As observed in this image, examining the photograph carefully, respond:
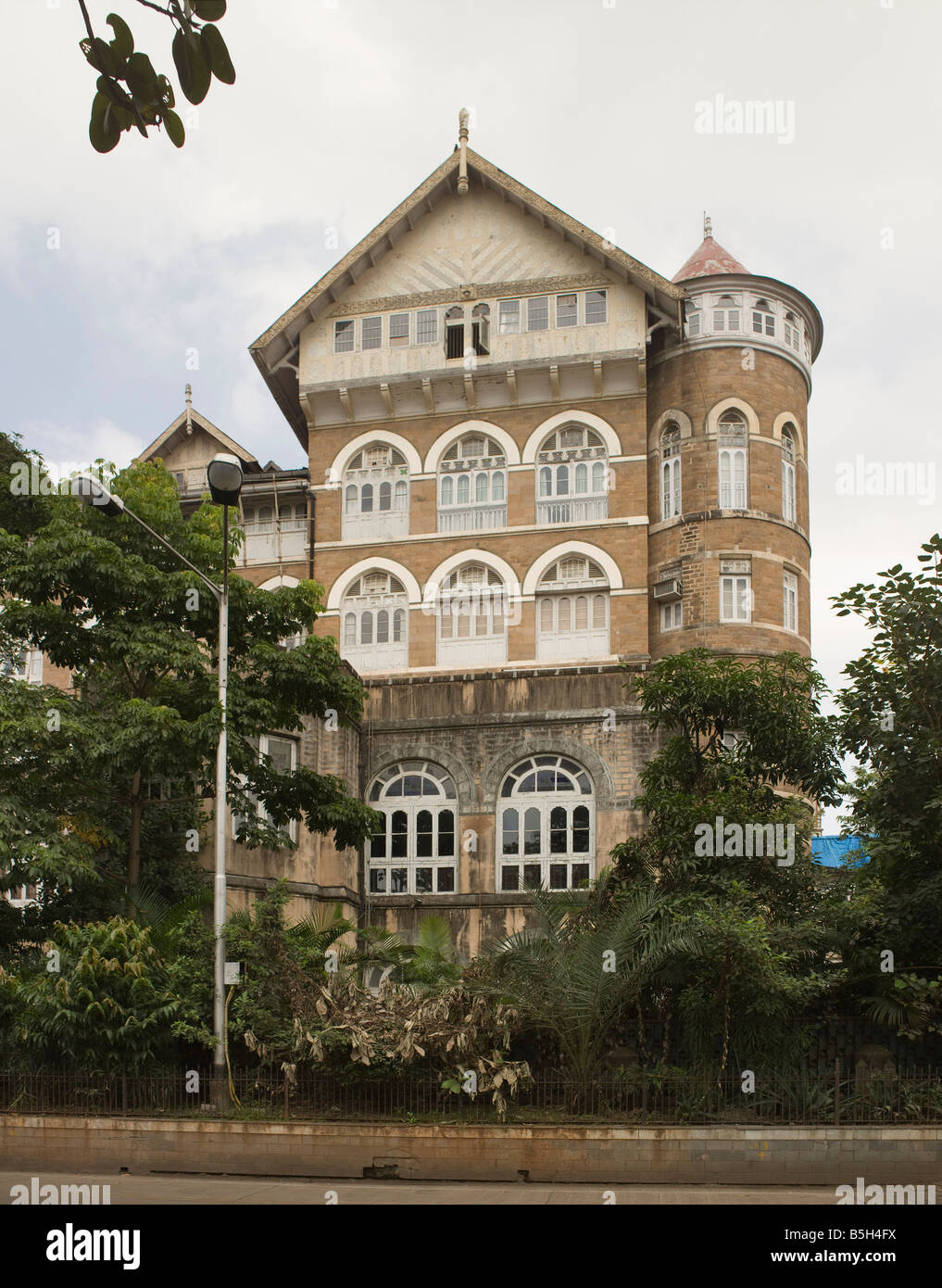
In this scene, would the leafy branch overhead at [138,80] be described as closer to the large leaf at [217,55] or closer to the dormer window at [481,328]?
the large leaf at [217,55]

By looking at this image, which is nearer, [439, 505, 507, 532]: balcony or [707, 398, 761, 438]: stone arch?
[707, 398, 761, 438]: stone arch

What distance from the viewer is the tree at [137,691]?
787 inches

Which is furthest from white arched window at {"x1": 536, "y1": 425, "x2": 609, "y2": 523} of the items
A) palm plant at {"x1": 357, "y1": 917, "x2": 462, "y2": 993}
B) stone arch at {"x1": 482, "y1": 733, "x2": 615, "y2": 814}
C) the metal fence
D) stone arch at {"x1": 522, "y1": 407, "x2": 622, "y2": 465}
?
the metal fence

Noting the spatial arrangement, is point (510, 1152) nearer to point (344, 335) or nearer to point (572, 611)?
point (572, 611)

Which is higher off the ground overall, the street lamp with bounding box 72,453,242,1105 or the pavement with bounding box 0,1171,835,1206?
the street lamp with bounding box 72,453,242,1105

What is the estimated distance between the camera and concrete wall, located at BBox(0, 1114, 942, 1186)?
657 inches

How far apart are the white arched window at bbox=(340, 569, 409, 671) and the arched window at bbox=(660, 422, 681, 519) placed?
760 cm

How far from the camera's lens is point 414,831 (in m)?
32.1

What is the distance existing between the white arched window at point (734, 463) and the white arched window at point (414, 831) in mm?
11270

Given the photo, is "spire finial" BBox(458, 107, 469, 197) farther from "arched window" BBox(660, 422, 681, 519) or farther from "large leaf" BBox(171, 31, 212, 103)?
"large leaf" BBox(171, 31, 212, 103)

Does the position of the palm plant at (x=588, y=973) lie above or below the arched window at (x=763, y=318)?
below

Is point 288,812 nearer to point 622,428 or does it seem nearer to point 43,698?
point 43,698

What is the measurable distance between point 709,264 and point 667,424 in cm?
515

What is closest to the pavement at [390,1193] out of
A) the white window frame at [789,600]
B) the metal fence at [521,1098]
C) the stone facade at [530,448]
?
the metal fence at [521,1098]
